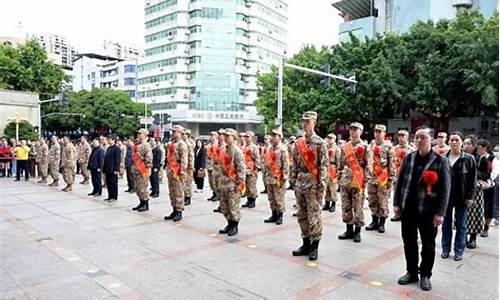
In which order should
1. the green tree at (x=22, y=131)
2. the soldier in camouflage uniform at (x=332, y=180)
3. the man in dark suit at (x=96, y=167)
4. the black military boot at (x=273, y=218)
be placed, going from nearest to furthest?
the black military boot at (x=273, y=218), the soldier in camouflage uniform at (x=332, y=180), the man in dark suit at (x=96, y=167), the green tree at (x=22, y=131)

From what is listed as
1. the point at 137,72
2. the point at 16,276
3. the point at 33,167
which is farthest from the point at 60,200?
the point at 137,72

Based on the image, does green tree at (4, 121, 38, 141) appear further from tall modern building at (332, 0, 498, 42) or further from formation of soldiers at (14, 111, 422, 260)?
formation of soldiers at (14, 111, 422, 260)

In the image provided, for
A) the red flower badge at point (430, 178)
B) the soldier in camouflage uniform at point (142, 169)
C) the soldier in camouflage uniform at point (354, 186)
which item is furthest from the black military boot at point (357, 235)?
the soldier in camouflage uniform at point (142, 169)

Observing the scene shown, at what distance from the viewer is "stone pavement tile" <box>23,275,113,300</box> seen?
4359mm

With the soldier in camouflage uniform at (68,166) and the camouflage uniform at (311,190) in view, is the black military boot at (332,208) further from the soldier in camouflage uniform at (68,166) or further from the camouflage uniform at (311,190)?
the soldier in camouflage uniform at (68,166)

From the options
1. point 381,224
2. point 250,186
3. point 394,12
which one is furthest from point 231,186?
point 394,12

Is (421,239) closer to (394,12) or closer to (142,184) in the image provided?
→ (142,184)

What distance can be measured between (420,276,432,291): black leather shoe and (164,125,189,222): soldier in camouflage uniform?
4.82 metres

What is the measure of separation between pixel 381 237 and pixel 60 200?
7.89 m

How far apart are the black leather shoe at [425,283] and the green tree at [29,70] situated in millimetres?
40363

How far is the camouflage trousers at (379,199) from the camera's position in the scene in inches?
296

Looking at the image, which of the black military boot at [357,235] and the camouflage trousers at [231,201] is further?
the camouflage trousers at [231,201]

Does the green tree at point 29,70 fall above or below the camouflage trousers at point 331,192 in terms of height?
above

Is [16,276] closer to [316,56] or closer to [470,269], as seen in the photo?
[470,269]
